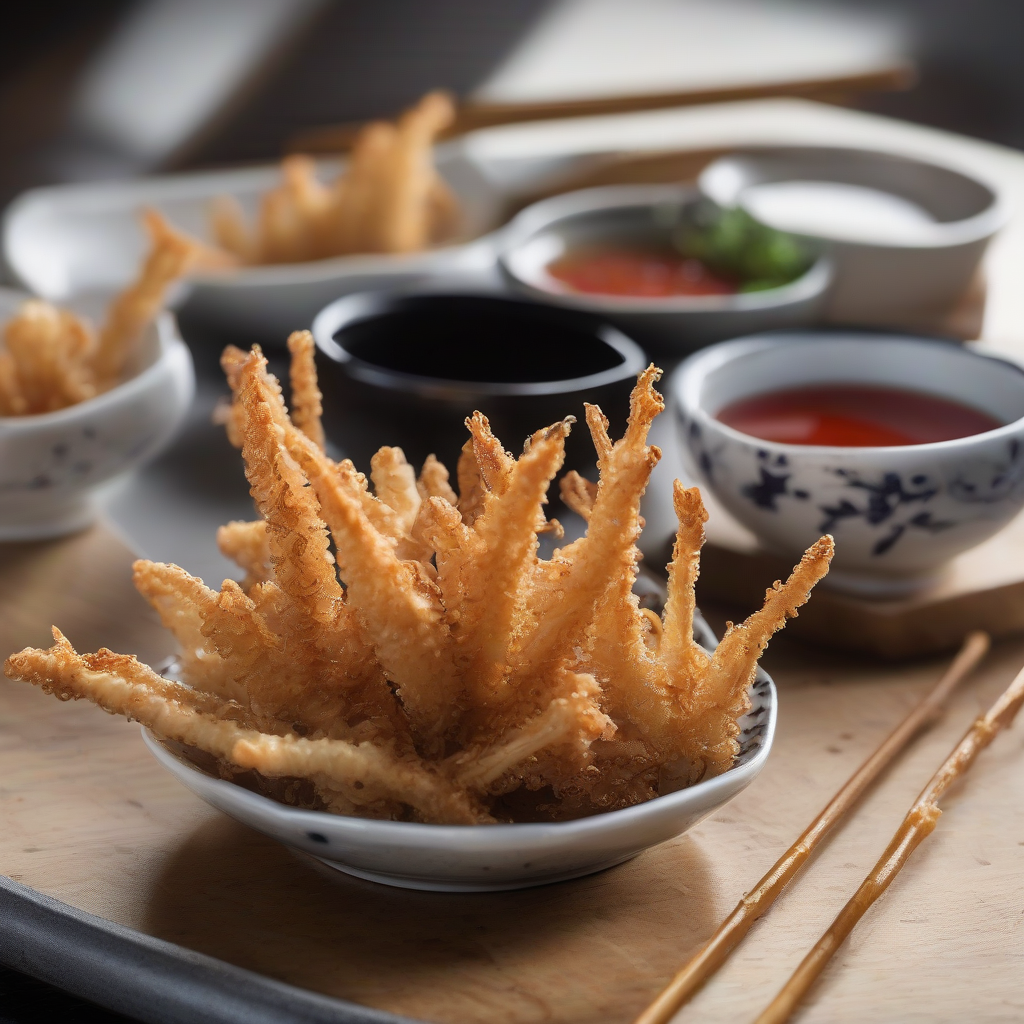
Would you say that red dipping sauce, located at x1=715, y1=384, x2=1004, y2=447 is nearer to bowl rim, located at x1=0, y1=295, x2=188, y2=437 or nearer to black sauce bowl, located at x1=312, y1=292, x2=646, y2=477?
black sauce bowl, located at x1=312, y1=292, x2=646, y2=477

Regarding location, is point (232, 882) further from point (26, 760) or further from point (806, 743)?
point (806, 743)

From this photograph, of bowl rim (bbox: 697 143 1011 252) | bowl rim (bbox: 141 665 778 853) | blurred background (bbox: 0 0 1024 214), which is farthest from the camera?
blurred background (bbox: 0 0 1024 214)

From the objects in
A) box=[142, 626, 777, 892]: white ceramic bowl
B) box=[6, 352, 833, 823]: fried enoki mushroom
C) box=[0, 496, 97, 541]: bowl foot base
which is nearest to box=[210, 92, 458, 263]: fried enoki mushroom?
box=[0, 496, 97, 541]: bowl foot base

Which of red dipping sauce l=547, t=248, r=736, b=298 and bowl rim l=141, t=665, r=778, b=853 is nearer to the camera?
bowl rim l=141, t=665, r=778, b=853

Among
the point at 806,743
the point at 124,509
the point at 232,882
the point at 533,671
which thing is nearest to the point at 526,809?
the point at 533,671

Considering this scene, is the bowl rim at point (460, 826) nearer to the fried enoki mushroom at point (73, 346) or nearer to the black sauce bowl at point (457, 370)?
the black sauce bowl at point (457, 370)
